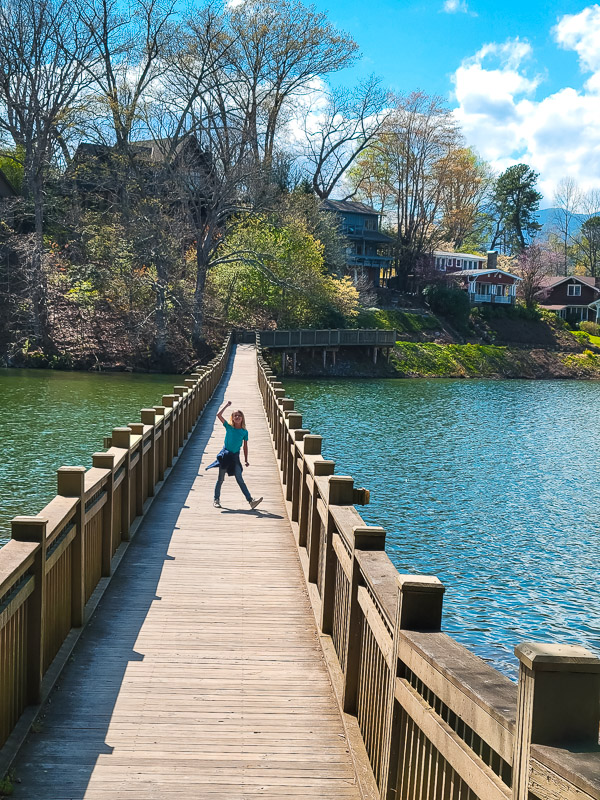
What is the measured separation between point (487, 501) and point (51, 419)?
51.1ft

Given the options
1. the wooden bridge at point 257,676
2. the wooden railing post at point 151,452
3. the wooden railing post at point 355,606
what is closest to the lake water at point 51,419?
the wooden railing post at point 151,452

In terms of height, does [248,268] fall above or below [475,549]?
above

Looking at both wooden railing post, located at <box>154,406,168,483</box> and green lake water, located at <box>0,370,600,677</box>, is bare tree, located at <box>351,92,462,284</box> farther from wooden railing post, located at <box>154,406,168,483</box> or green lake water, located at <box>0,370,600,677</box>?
wooden railing post, located at <box>154,406,168,483</box>

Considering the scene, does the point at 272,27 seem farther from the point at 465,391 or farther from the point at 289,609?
the point at 289,609

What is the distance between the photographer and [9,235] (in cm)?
5025

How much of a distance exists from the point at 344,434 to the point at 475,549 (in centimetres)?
1379

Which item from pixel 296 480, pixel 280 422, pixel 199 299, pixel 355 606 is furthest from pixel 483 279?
pixel 355 606

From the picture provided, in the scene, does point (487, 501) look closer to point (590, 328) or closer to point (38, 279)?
point (38, 279)

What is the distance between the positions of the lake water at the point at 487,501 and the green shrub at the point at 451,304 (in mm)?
31974

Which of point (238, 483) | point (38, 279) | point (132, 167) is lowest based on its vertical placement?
point (238, 483)

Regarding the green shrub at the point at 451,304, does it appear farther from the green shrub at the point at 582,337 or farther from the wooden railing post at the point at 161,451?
the wooden railing post at the point at 161,451

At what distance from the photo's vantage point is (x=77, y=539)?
6465mm

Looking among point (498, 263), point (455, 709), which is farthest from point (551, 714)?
point (498, 263)

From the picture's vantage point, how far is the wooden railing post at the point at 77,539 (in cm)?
632
